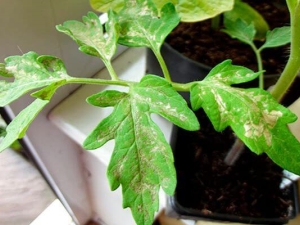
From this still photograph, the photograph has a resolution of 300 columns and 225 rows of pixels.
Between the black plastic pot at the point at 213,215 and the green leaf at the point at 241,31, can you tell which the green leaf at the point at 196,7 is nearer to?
the green leaf at the point at 241,31

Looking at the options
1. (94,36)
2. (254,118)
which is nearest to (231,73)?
(254,118)

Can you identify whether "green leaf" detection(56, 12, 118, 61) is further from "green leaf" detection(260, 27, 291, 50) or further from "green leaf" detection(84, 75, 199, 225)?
"green leaf" detection(260, 27, 291, 50)

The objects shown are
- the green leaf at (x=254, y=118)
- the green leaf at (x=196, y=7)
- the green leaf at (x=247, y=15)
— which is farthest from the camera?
the green leaf at (x=247, y=15)

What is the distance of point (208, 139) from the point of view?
→ 23.8 inches

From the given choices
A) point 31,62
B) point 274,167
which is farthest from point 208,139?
point 31,62

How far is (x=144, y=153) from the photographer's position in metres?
0.33

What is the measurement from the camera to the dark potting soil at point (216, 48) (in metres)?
0.64

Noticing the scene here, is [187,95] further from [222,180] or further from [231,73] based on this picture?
[231,73]

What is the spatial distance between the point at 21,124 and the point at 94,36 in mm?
129

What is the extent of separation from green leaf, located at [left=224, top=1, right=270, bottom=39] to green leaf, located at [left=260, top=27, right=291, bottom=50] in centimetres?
10

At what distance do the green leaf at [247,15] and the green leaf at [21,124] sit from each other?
14.8 inches

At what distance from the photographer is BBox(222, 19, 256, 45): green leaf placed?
1.79 feet

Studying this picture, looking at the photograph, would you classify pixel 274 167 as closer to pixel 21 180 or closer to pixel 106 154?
pixel 106 154

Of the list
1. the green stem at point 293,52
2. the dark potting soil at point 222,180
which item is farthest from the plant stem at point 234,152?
the green stem at point 293,52
